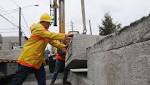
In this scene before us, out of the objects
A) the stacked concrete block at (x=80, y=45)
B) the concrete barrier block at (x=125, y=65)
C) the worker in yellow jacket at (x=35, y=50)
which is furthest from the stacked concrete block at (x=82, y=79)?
the concrete barrier block at (x=125, y=65)

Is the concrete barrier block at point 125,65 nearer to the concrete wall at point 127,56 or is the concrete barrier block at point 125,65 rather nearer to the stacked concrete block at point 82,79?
the concrete wall at point 127,56

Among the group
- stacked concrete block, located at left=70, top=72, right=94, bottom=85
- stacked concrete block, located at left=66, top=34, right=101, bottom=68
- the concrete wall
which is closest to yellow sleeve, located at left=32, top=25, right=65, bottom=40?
stacked concrete block, located at left=66, top=34, right=101, bottom=68

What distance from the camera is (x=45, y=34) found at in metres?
7.50

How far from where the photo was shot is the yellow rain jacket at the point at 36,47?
7547 millimetres

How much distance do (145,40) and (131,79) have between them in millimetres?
603

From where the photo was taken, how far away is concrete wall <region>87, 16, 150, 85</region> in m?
3.54

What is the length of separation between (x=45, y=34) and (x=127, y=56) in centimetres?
355

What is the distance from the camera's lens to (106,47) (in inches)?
210

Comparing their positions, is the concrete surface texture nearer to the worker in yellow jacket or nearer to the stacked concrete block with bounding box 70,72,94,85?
the stacked concrete block with bounding box 70,72,94,85

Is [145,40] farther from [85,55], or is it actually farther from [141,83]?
[85,55]

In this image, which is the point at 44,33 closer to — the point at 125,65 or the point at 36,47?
the point at 36,47

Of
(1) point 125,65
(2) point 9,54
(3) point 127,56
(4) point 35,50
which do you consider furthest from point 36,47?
(2) point 9,54

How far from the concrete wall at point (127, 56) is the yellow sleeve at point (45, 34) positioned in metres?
1.55

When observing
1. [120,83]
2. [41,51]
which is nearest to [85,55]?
[41,51]
